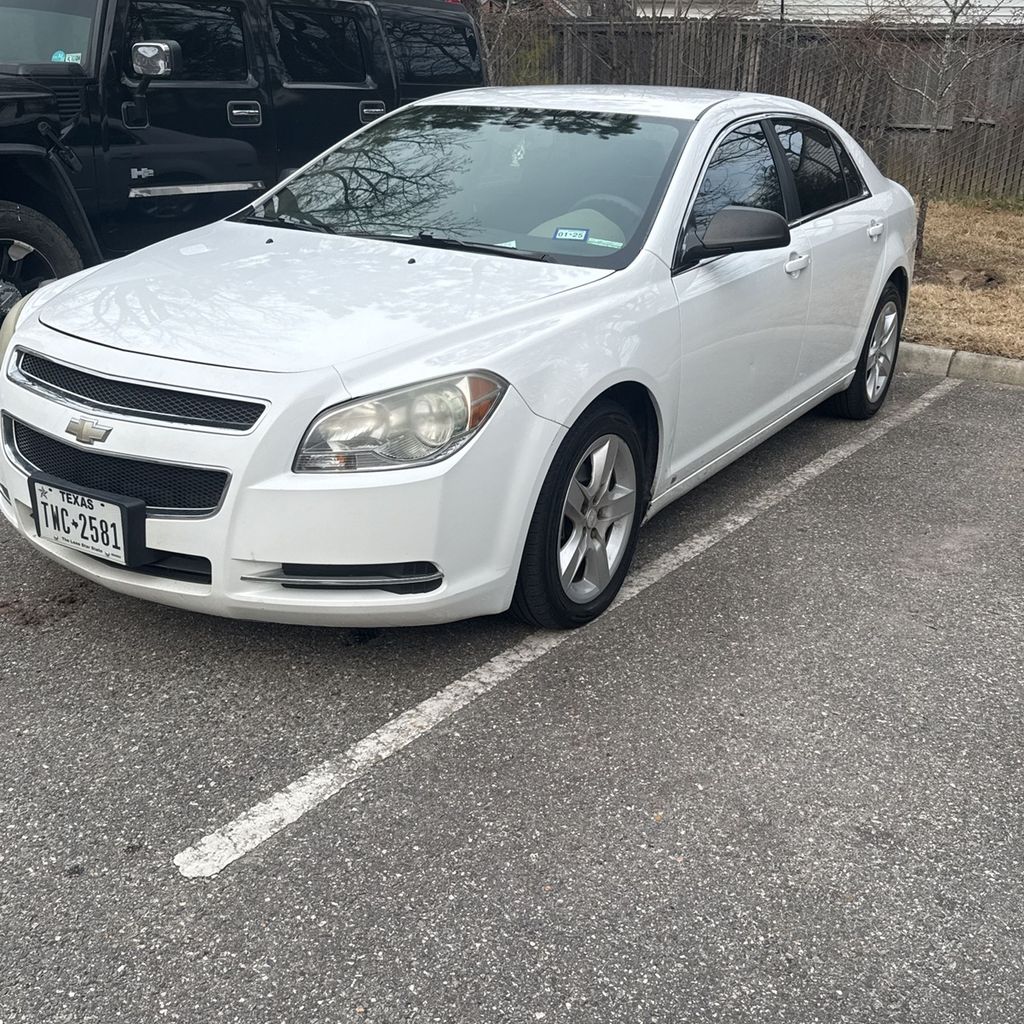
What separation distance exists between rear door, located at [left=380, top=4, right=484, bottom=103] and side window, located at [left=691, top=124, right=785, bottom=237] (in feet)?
12.1

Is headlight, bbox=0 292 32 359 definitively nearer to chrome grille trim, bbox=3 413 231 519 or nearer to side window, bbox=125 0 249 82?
chrome grille trim, bbox=3 413 231 519

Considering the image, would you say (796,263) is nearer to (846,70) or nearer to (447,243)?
(447,243)

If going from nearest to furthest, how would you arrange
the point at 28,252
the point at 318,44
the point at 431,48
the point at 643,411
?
the point at 643,411 → the point at 28,252 → the point at 318,44 → the point at 431,48

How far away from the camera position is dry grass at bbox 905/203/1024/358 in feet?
23.9

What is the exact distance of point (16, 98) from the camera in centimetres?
559

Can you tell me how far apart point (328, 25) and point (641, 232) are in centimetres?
415

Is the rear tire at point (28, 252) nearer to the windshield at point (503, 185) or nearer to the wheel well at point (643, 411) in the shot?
the windshield at point (503, 185)

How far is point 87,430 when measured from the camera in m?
3.18

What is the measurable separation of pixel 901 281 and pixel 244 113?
3.77 m

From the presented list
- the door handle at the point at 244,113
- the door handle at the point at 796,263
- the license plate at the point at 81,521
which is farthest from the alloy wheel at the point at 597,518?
the door handle at the point at 244,113

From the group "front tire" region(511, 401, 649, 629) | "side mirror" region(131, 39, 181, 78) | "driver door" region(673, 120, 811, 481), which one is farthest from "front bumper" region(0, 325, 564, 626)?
"side mirror" region(131, 39, 181, 78)

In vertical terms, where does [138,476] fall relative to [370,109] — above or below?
below

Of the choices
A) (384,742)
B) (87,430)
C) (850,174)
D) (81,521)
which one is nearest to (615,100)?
(850,174)

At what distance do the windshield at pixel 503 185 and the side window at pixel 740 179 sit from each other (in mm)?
182
